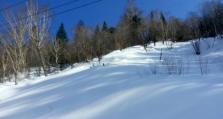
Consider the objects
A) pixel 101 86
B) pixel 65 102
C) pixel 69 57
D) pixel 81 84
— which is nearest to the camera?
pixel 65 102

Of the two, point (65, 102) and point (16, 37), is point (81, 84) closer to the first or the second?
point (65, 102)

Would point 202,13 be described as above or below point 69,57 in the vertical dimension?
above

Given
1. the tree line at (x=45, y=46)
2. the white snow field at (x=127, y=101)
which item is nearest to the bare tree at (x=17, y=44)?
the tree line at (x=45, y=46)

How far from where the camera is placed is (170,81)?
5.51 m

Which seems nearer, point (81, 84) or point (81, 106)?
point (81, 106)

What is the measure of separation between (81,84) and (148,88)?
2133 mm

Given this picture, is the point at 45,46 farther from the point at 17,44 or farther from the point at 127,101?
the point at 127,101

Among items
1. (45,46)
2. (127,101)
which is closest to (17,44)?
(45,46)

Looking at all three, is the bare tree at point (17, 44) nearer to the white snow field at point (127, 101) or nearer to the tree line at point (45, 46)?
the tree line at point (45, 46)

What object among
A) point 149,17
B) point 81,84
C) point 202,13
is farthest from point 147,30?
point 81,84

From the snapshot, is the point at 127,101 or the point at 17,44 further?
the point at 17,44

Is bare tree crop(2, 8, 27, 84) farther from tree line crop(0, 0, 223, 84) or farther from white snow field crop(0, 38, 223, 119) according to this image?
white snow field crop(0, 38, 223, 119)

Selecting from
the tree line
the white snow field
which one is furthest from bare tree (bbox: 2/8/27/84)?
the white snow field

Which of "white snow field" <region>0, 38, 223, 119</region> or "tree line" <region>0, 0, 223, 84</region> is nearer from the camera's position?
"white snow field" <region>0, 38, 223, 119</region>
